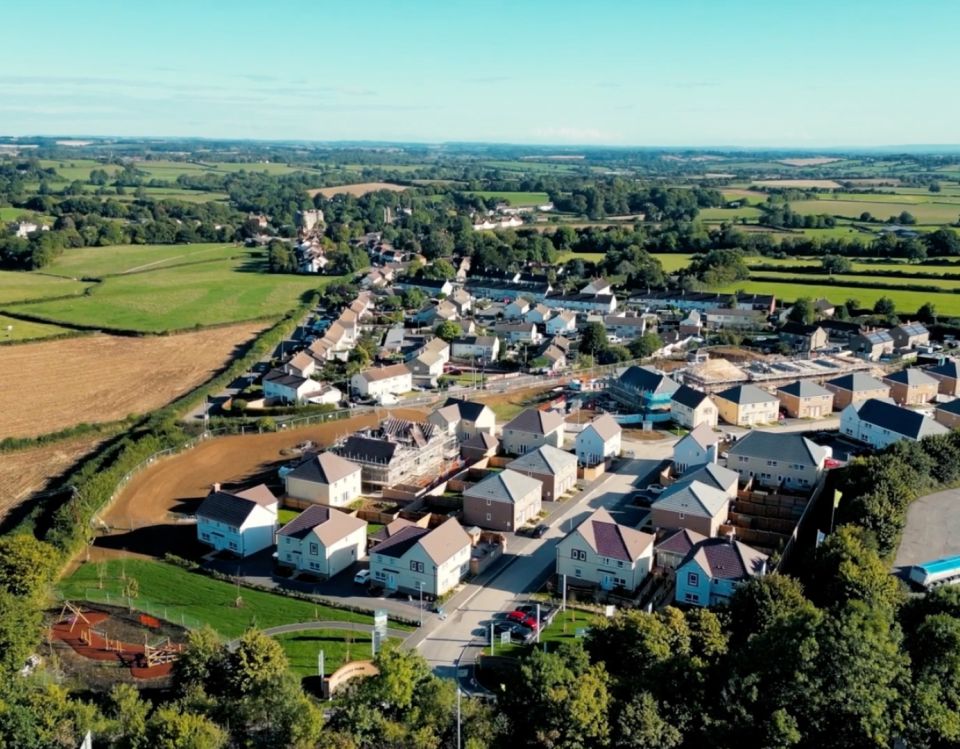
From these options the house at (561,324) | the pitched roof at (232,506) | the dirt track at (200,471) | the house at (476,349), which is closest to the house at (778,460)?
the dirt track at (200,471)

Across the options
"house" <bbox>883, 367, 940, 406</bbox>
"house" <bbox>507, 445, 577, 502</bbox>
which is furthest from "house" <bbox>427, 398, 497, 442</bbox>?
"house" <bbox>883, 367, 940, 406</bbox>

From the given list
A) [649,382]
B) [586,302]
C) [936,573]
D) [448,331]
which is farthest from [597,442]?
[586,302]

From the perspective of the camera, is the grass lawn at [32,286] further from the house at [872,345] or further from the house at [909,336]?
the house at [909,336]

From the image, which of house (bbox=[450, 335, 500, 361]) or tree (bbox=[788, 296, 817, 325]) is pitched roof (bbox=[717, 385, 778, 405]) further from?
tree (bbox=[788, 296, 817, 325])

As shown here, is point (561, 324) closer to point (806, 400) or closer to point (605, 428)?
point (806, 400)

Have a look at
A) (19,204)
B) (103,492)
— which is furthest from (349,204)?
(103,492)

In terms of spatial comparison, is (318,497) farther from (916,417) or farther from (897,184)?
(897,184)
